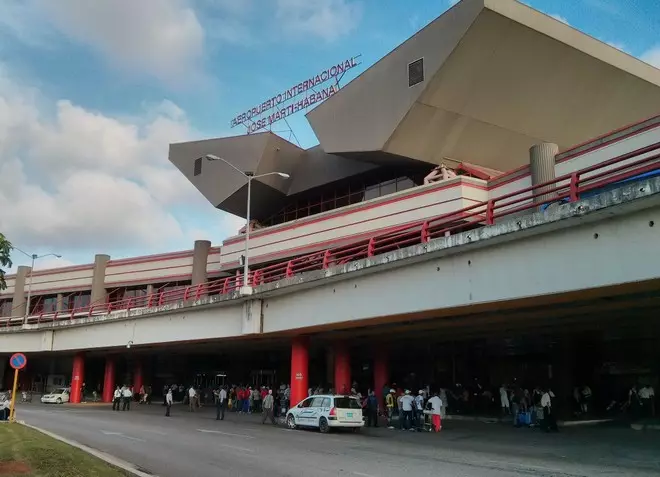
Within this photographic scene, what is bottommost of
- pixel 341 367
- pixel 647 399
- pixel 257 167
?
pixel 647 399

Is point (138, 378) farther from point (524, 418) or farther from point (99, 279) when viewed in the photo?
point (524, 418)

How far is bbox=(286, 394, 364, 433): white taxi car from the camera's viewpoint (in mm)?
22469

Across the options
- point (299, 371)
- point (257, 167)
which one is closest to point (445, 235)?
point (299, 371)

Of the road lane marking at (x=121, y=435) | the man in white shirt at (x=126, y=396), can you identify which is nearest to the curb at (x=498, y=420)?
the road lane marking at (x=121, y=435)

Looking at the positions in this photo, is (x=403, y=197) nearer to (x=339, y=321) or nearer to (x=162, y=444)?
(x=339, y=321)

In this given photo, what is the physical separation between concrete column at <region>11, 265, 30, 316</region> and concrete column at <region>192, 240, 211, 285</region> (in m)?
22.9

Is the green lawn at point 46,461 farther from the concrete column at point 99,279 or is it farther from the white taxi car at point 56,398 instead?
the concrete column at point 99,279

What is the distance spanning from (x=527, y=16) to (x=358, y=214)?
15.6m

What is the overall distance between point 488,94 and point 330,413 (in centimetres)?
2010

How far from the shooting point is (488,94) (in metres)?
33.2

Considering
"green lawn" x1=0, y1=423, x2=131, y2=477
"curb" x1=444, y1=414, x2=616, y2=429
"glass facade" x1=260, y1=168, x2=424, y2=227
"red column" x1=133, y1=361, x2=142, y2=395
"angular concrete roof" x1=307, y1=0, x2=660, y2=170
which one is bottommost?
"curb" x1=444, y1=414, x2=616, y2=429

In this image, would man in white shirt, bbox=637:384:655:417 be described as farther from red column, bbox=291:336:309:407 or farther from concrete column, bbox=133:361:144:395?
concrete column, bbox=133:361:144:395

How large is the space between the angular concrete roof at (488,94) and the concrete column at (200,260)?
18.4 meters

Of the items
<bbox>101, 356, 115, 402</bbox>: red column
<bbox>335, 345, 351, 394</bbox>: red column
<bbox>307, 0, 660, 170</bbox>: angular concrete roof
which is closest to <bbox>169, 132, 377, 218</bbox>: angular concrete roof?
<bbox>307, 0, 660, 170</bbox>: angular concrete roof
